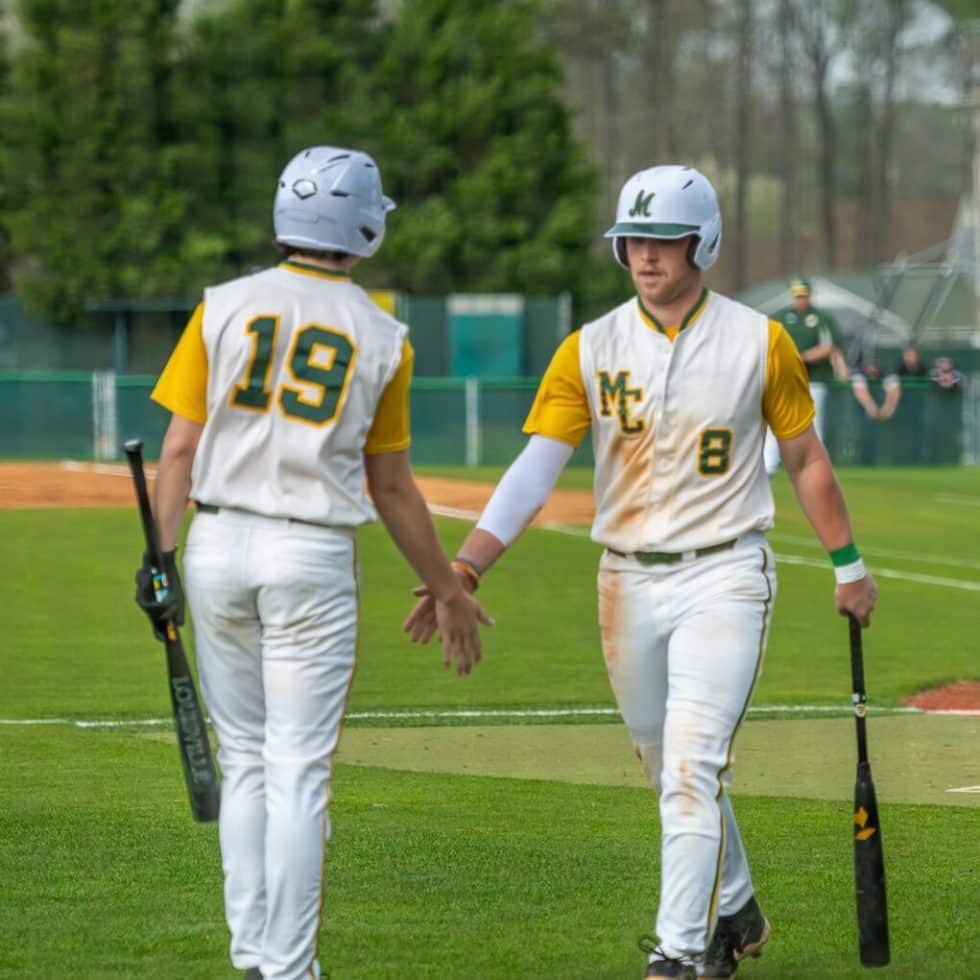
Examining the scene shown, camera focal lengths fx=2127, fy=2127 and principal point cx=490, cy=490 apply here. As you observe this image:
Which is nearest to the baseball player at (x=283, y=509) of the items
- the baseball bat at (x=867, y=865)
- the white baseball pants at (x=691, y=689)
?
the white baseball pants at (x=691, y=689)

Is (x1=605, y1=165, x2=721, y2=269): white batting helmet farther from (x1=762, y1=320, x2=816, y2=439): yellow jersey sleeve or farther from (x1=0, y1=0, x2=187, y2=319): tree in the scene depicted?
(x1=0, y1=0, x2=187, y2=319): tree

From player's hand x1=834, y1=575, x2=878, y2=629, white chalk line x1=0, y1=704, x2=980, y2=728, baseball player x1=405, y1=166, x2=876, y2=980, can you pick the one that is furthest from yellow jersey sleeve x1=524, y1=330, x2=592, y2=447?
white chalk line x1=0, y1=704, x2=980, y2=728

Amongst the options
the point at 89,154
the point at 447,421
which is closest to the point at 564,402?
the point at 447,421

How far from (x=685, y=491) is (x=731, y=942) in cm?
127

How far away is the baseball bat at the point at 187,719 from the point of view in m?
5.36

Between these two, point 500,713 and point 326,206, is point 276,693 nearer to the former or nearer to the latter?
point 326,206

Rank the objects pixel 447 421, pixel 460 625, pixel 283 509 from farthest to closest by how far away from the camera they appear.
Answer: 1. pixel 447 421
2. pixel 460 625
3. pixel 283 509

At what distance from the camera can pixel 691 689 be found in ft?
18.4

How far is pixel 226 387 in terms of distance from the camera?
17.0ft

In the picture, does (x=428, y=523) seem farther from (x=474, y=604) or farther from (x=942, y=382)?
(x=942, y=382)

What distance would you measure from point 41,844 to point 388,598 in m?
9.89

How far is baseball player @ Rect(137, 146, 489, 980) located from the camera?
17.0 ft

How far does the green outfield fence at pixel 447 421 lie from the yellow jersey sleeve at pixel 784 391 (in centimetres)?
2929

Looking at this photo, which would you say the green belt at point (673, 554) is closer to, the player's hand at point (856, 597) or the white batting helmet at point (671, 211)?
the player's hand at point (856, 597)
